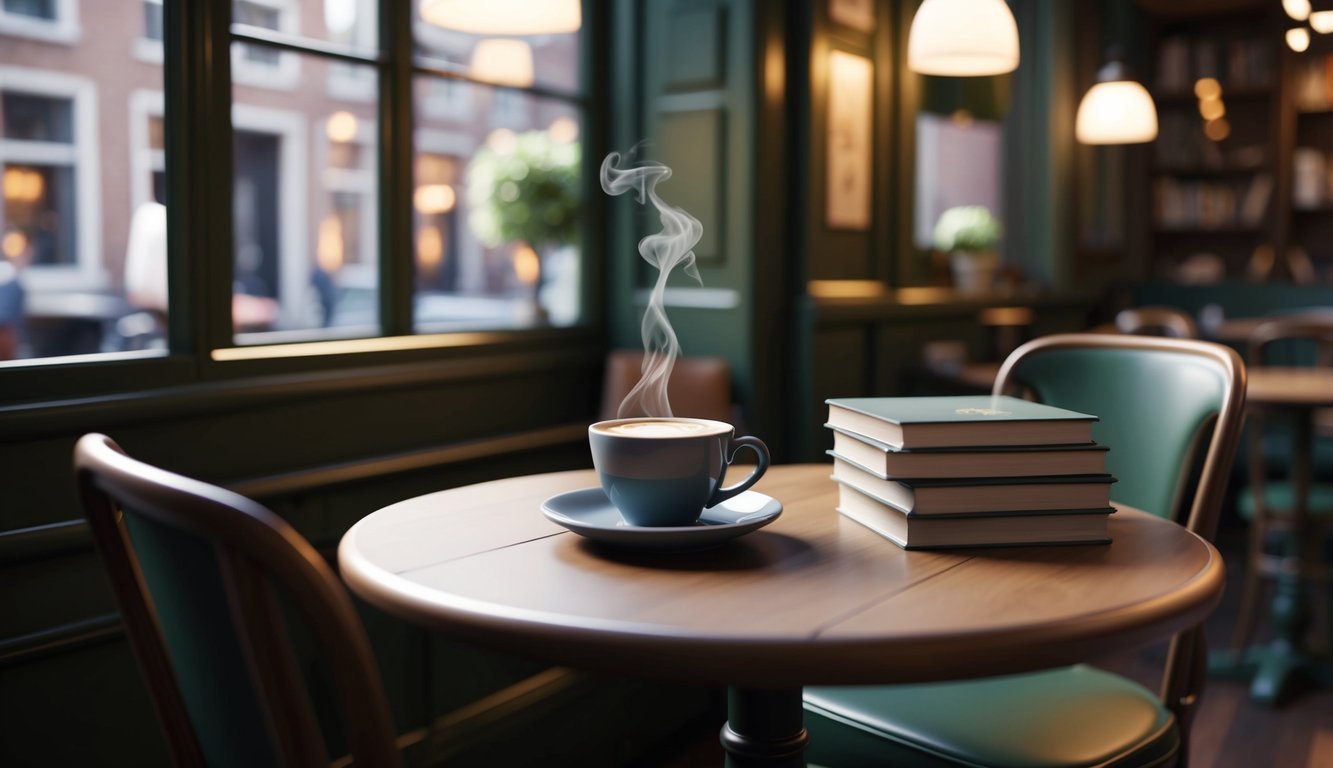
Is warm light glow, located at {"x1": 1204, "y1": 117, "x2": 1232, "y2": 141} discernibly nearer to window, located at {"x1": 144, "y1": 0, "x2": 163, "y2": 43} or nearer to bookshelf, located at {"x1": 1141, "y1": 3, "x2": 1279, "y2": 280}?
bookshelf, located at {"x1": 1141, "y1": 3, "x2": 1279, "y2": 280}

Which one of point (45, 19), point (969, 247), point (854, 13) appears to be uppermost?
point (45, 19)

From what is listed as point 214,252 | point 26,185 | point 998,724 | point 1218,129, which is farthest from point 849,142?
point 26,185

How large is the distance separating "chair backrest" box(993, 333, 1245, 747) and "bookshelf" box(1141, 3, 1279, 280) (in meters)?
4.78

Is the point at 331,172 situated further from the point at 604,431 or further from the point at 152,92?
the point at 604,431

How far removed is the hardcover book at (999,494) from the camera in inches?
42.1

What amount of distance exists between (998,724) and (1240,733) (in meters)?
1.74

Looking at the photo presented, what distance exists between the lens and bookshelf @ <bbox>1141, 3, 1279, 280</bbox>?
5852mm

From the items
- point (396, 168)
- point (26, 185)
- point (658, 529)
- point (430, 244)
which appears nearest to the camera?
point (658, 529)

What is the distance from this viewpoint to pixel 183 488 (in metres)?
0.68

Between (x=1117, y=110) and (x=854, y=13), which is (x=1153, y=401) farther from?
(x=1117, y=110)

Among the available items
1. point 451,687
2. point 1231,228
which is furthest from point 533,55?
point 1231,228

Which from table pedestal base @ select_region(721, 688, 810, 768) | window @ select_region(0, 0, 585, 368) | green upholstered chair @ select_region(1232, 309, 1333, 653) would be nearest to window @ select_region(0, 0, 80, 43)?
window @ select_region(0, 0, 585, 368)

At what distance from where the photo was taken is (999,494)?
108 centimetres

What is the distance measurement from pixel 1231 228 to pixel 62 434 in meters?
5.97
